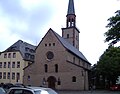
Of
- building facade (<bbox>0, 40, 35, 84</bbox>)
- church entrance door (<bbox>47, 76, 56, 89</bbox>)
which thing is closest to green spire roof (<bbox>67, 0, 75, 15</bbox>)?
building facade (<bbox>0, 40, 35, 84</bbox>)

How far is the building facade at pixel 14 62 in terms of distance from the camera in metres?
80.9

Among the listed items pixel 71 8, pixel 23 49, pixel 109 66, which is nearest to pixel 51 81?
pixel 109 66

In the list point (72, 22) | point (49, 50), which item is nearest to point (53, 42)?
point (49, 50)

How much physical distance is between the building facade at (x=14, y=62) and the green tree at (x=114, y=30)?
62468 millimetres

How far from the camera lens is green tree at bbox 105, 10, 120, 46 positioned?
18.0m

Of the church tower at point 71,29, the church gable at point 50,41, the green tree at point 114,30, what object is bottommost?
the green tree at point 114,30

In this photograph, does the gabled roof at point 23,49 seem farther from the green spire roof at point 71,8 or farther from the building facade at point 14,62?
the green spire roof at point 71,8

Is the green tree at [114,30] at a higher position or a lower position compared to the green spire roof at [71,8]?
lower

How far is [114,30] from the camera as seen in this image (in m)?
18.2

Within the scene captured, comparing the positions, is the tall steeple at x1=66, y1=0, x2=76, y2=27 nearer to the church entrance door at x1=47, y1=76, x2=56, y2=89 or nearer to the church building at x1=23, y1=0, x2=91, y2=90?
the church building at x1=23, y1=0, x2=91, y2=90

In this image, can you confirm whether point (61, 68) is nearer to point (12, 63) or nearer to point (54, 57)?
point (54, 57)

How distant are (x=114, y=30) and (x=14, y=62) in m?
66.8

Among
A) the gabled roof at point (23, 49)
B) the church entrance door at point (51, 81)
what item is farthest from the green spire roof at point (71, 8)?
the church entrance door at point (51, 81)

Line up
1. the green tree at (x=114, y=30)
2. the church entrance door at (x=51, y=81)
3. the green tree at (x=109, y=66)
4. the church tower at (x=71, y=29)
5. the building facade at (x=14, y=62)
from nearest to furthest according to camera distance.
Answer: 1. the green tree at (x=114, y=30)
2. the church entrance door at (x=51, y=81)
3. the green tree at (x=109, y=66)
4. the building facade at (x=14, y=62)
5. the church tower at (x=71, y=29)
